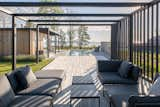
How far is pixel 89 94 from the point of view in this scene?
4652 mm

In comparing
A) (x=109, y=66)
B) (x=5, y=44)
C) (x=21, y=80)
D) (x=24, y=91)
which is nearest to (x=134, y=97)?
(x=24, y=91)

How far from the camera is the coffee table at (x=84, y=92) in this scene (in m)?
4.53

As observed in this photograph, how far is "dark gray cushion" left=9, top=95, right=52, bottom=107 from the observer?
3672 millimetres

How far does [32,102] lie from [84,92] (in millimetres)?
1295

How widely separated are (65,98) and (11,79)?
63.6 inches

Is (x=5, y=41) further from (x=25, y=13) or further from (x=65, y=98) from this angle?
(x=65, y=98)

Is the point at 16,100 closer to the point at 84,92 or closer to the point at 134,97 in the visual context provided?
the point at 84,92

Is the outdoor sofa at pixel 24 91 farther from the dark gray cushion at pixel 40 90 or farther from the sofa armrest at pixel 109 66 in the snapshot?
the sofa armrest at pixel 109 66

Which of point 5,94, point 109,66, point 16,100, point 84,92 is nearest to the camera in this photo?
point 5,94

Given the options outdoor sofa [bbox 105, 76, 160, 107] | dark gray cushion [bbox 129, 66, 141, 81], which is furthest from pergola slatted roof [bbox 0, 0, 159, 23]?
outdoor sofa [bbox 105, 76, 160, 107]

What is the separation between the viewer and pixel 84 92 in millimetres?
4863

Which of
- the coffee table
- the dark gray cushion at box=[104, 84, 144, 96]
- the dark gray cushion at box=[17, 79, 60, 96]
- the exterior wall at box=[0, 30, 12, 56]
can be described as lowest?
the dark gray cushion at box=[104, 84, 144, 96]

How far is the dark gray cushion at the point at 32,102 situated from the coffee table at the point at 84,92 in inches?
23.9

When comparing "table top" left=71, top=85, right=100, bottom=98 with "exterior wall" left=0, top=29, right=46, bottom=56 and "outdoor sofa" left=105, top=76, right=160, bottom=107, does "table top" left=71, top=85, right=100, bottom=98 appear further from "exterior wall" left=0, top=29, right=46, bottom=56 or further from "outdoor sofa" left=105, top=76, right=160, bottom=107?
"exterior wall" left=0, top=29, right=46, bottom=56
